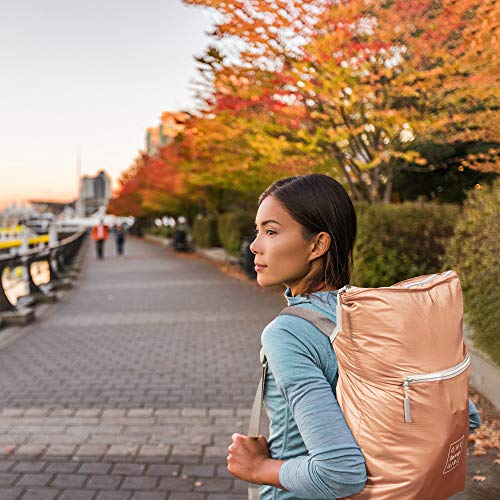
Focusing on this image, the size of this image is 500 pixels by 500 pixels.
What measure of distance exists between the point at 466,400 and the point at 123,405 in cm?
492

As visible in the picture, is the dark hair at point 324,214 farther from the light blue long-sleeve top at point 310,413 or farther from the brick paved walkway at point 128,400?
the brick paved walkway at point 128,400

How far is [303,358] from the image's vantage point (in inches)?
47.9

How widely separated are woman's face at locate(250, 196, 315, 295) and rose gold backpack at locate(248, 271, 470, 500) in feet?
0.80

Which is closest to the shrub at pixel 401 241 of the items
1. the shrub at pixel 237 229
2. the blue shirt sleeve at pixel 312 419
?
the blue shirt sleeve at pixel 312 419

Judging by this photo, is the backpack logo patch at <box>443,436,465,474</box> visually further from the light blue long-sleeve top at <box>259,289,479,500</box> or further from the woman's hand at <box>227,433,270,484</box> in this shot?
the woman's hand at <box>227,433,270,484</box>

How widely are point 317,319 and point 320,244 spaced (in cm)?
20

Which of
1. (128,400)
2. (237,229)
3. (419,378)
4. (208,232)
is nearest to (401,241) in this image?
(128,400)

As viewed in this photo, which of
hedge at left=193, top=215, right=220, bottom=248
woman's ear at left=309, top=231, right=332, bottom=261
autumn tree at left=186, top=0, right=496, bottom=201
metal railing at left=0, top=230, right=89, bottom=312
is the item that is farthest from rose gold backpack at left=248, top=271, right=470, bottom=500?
hedge at left=193, top=215, right=220, bottom=248

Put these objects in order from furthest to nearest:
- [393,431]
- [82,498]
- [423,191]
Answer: [423,191], [82,498], [393,431]

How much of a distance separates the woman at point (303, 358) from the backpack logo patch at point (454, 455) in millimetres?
183

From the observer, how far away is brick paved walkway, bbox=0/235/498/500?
3.92m

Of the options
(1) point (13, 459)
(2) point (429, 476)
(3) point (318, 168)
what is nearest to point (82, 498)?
(1) point (13, 459)

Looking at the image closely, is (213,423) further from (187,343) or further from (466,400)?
(466,400)

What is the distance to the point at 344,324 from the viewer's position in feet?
3.64
